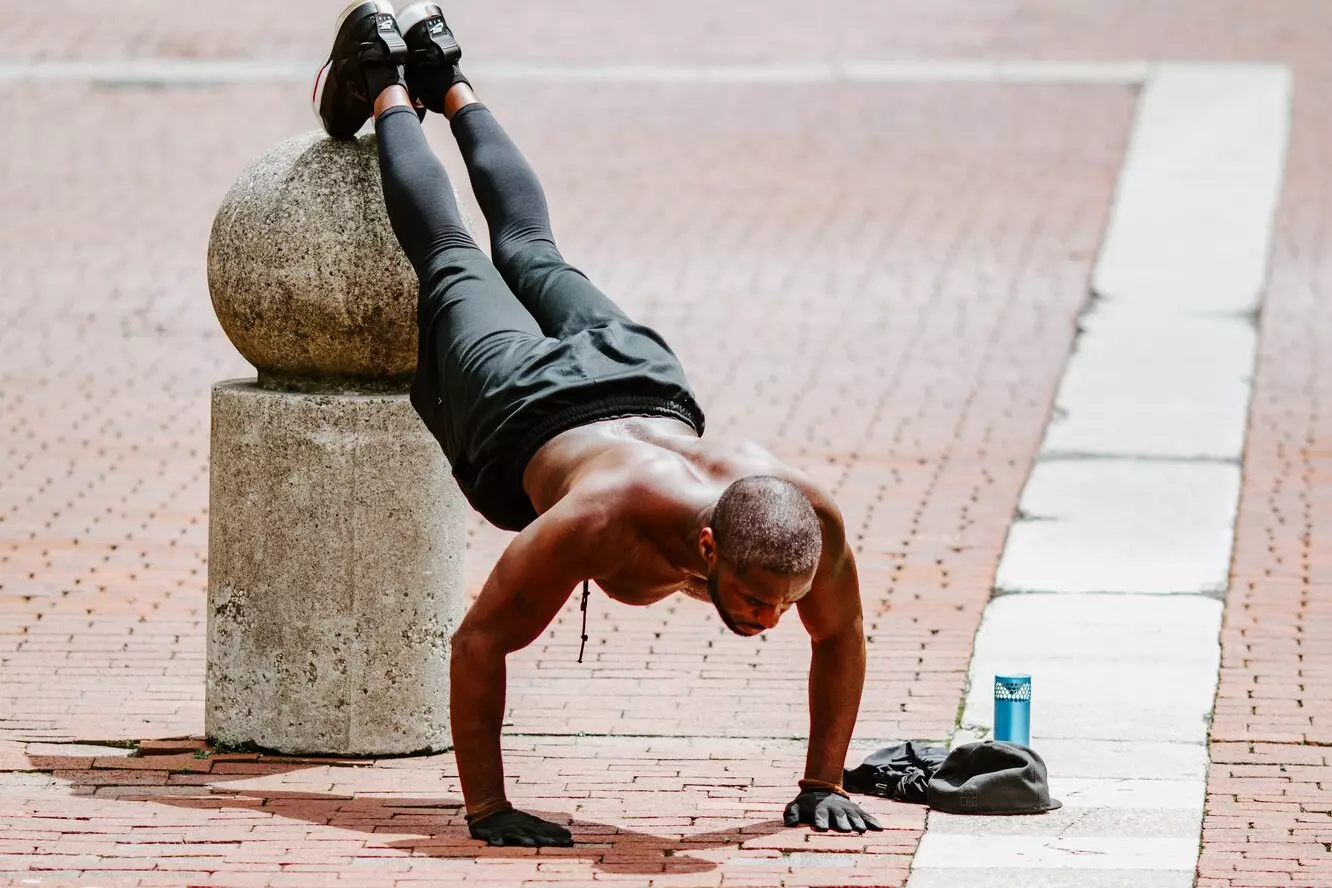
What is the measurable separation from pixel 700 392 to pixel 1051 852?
609cm

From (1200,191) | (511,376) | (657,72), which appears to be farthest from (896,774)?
(657,72)

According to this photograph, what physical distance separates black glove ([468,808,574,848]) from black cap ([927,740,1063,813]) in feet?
3.39

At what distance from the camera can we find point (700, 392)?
11281 mm

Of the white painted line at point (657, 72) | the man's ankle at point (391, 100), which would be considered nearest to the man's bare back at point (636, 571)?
the man's ankle at point (391, 100)

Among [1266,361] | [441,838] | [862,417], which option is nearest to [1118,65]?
[1266,361]

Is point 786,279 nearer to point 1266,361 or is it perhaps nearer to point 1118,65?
point 1266,361

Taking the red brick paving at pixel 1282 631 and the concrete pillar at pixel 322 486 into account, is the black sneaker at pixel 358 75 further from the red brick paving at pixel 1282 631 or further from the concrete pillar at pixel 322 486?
A: the red brick paving at pixel 1282 631

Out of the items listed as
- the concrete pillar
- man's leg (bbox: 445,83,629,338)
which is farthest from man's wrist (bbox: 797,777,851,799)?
man's leg (bbox: 445,83,629,338)

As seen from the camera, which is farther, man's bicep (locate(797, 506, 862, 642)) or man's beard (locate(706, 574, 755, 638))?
man's bicep (locate(797, 506, 862, 642))

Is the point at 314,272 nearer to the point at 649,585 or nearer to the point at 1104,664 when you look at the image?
the point at 649,585

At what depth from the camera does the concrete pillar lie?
6137 mm

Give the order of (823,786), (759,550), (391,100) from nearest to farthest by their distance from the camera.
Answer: (759,550), (823,786), (391,100)

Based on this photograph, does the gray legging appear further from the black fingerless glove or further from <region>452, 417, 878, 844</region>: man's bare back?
the black fingerless glove

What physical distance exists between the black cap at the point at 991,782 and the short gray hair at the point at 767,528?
1093mm
